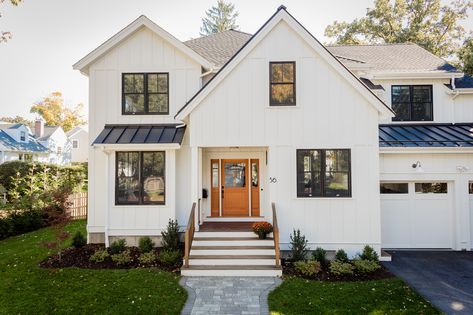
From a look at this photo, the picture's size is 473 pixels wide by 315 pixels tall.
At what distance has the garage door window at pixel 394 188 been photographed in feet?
34.2

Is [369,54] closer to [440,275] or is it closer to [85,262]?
[440,275]

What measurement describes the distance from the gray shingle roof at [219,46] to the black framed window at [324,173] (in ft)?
18.8

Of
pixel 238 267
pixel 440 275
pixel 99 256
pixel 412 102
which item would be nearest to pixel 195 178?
pixel 238 267

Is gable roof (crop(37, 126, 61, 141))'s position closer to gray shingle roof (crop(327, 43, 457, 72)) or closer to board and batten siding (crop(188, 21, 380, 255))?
board and batten siding (crop(188, 21, 380, 255))

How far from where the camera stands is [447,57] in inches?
986

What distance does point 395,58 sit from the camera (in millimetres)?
13602

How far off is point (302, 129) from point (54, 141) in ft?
134

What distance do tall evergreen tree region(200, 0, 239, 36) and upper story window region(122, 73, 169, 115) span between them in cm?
3382

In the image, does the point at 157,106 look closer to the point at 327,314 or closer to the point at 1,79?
the point at 327,314

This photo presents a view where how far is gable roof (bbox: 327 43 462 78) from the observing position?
12375 millimetres

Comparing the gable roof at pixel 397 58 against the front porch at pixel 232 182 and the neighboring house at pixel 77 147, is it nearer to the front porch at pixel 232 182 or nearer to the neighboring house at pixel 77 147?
the front porch at pixel 232 182

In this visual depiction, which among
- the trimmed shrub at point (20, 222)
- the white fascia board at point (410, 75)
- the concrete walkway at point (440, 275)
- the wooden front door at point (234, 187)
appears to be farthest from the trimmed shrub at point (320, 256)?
the trimmed shrub at point (20, 222)

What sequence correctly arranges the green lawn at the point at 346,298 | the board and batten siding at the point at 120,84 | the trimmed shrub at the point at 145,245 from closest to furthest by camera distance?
the green lawn at the point at 346,298, the trimmed shrub at the point at 145,245, the board and batten siding at the point at 120,84

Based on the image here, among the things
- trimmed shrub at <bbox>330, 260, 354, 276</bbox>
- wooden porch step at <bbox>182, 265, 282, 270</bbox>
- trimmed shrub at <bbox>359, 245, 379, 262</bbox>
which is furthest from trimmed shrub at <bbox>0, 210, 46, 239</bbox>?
trimmed shrub at <bbox>359, 245, 379, 262</bbox>
